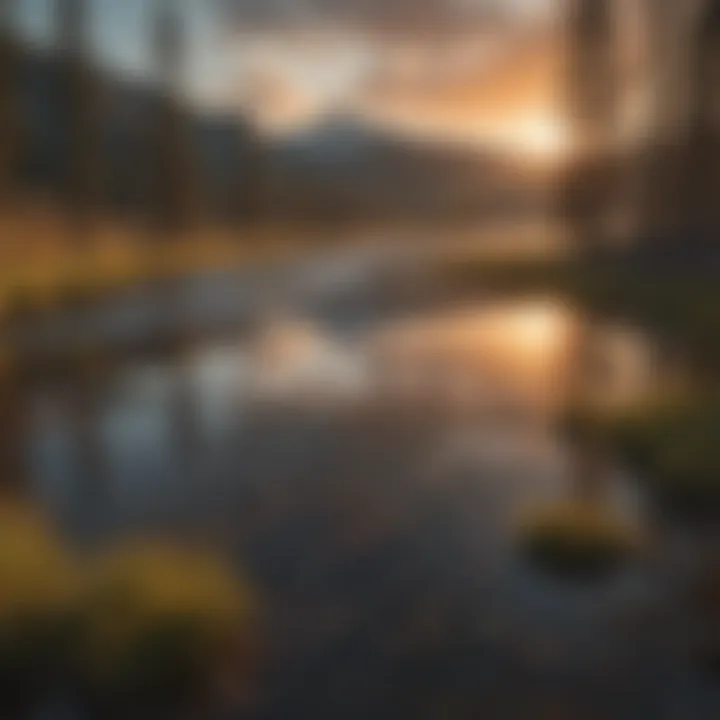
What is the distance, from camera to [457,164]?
1971 millimetres

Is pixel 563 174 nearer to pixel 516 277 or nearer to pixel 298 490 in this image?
pixel 516 277

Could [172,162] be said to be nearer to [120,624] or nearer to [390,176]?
[390,176]

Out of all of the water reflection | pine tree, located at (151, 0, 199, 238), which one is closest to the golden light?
the water reflection

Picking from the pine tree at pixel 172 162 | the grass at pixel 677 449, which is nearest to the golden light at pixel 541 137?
the grass at pixel 677 449

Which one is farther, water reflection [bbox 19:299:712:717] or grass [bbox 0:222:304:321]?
grass [bbox 0:222:304:321]

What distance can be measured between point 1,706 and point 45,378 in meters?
1.02

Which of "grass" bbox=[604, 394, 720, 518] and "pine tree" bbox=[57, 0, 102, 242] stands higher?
"pine tree" bbox=[57, 0, 102, 242]

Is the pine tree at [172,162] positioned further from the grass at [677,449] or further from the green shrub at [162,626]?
the grass at [677,449]

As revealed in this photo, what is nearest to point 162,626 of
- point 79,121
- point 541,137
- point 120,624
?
point 120,624

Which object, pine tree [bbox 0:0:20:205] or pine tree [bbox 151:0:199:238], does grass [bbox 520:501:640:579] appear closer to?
pine tree [bbox 151:0:199:238]

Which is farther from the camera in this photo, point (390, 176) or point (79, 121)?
point (79, 121)

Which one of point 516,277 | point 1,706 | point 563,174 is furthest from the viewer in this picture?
point 516,277

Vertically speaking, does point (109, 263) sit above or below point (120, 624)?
above

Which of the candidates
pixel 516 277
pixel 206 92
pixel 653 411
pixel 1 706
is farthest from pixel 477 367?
pixel 1 706
